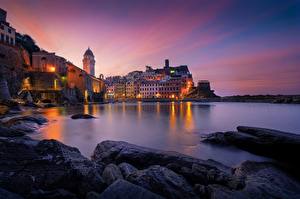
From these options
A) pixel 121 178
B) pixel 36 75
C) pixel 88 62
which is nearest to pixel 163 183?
pixel 121 178

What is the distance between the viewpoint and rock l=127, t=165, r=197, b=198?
163 inches

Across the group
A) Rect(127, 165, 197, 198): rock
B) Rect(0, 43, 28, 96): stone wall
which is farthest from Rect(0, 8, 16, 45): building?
Rect(127, 165, 197, 198): rock

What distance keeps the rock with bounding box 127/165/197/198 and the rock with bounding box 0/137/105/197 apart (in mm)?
933

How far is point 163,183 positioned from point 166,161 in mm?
2146

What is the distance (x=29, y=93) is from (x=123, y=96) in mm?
106582

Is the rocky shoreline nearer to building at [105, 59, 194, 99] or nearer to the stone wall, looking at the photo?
the stone wall

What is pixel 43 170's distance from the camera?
182 inches

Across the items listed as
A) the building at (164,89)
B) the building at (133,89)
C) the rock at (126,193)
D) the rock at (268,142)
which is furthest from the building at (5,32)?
the building at (133,89)

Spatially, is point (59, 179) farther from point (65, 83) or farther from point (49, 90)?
point (65, 83)

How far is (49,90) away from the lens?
5981 centimetres

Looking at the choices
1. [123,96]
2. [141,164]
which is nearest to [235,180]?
[141,164]

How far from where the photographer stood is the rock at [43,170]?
417 centimetres

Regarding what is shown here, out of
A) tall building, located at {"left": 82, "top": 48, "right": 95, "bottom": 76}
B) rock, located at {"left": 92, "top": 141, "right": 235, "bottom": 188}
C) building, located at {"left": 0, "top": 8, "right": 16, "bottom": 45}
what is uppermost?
tall building, located at {"left": 82, "top": 48, "right": 95, "bottom": 76}

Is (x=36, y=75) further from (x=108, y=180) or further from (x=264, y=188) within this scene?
(x=264, y=188)
